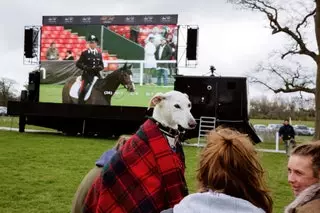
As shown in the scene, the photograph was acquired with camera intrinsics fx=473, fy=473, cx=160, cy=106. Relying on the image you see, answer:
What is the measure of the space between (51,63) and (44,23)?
226cm

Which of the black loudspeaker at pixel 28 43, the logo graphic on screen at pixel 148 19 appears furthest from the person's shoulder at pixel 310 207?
the black loudspeaker at pixel 28 43

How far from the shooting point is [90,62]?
23859 mm

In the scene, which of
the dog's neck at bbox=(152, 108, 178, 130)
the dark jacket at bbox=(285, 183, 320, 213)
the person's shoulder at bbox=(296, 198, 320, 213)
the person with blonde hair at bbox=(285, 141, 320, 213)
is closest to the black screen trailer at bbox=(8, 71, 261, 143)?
the dog's neck at bbox=(152, 108, 178, 130)

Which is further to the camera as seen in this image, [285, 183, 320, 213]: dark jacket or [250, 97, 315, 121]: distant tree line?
[250, 97, 315, 121]: distant tree line

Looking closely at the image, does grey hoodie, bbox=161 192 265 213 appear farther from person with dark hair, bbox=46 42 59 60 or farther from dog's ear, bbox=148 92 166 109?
person with dark hair, bbox=46 42 59 60

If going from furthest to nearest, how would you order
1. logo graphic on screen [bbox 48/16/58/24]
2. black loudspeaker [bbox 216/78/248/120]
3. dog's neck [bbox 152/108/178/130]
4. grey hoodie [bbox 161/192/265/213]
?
logo graphic on screen [bbox 48/16/58/24], black loudspeaker [bbox 216/78/248/120], dog's neck [bbox 152/108/178/130], grey hoodie [bbox 161/192/265/213]

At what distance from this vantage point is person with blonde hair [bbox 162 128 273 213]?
5.78 ft

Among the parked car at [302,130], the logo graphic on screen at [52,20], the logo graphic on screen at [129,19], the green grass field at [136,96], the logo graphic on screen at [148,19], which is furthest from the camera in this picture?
the parked car at [302,130]

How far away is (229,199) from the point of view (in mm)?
1758

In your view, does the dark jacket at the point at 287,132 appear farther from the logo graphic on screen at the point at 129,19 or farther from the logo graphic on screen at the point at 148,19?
the logo graphic on screen at the point at 129,19

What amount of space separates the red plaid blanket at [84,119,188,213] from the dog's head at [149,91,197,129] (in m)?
0.74

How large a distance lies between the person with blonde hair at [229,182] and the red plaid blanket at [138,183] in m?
1.01

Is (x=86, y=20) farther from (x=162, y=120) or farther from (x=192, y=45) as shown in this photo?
(x=162, y=120)

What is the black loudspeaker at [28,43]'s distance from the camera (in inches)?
989
